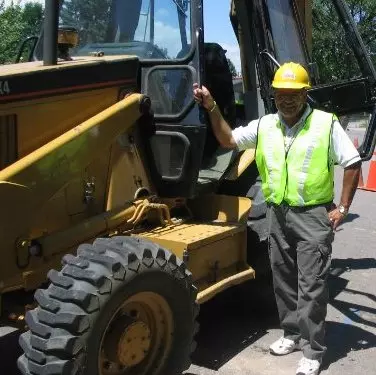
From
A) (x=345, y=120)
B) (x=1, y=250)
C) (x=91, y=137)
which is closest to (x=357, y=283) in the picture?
(x=345, y=120)

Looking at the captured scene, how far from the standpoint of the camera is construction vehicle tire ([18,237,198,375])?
317 centimetres

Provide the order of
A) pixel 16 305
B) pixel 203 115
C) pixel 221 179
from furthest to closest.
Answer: pixel 221 179
pixel 203 115
pixel 16 305

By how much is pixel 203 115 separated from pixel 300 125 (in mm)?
680

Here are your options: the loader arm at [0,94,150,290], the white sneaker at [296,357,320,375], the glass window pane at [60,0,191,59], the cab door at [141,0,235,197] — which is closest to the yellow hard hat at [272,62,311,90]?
the cab door at [141,0,235,197]

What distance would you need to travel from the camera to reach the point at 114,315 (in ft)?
11.2

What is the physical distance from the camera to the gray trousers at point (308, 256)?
13.4ft

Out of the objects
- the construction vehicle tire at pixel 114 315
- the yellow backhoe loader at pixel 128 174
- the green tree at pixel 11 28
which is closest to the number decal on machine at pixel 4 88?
the yellow backhoe loader at pixel 128 174

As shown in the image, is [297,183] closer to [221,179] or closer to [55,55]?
[221,179]

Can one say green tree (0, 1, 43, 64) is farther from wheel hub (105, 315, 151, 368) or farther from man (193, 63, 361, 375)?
wheel hub (105, 315, 151, 368)

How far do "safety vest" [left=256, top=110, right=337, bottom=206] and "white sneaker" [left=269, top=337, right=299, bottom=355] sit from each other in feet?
3.29

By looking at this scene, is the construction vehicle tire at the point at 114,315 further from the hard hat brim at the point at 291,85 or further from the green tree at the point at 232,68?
the green tree at the point at 232,68

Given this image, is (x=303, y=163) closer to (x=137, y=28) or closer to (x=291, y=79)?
(x=291, y=79)

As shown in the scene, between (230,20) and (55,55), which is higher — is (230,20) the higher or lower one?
the higher one

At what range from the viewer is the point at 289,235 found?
424 centimetres
